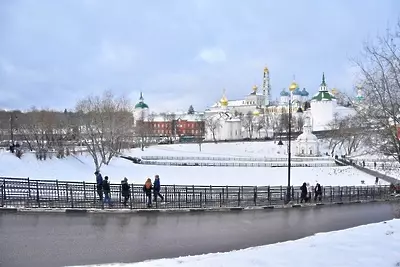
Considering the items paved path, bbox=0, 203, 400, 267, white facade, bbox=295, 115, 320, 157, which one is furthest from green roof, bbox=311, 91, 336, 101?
paved path, bbox=0, 203, 400, 267

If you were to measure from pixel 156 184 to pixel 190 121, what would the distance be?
459 feet

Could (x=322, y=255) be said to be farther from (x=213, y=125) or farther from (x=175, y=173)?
(x=213, y=125)

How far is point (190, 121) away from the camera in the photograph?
159m

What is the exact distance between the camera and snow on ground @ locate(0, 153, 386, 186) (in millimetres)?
37812

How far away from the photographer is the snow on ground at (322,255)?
814 cm

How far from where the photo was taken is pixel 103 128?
1828 inches

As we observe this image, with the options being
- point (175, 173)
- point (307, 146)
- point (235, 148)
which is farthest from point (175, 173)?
point (235, 148)

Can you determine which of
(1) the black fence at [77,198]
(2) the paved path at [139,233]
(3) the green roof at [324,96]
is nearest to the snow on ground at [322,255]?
(2) the paved path at [139,233]

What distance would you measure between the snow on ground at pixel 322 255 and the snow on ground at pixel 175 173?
1141 inches

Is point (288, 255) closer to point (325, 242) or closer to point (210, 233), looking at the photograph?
point (325, 242)

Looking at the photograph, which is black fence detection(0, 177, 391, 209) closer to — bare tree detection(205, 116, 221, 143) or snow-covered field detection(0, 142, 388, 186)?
snow-covered field detection(0, 142, 388, 186)

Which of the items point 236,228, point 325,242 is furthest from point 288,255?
point 236,228

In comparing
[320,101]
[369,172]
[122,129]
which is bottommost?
[369,172]

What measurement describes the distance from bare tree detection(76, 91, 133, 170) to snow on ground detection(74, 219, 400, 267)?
115 feet
